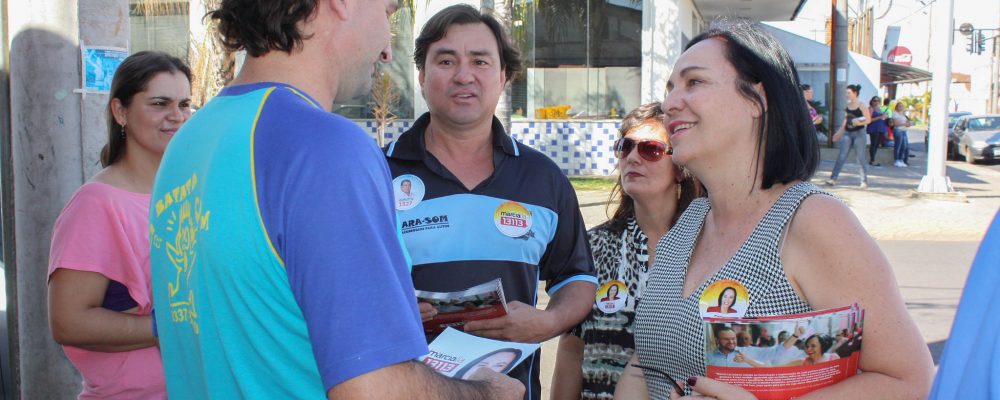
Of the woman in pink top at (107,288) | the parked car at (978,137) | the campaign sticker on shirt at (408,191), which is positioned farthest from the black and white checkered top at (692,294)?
the parked car at (978,137)

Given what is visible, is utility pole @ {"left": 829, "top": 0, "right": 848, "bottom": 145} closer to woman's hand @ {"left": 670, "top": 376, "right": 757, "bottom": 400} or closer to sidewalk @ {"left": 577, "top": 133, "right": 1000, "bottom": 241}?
sidewalk @ {"left": 577, "top": 133, "right": 1000, "bottom": 241}

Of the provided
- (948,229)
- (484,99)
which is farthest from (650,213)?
(948,229)

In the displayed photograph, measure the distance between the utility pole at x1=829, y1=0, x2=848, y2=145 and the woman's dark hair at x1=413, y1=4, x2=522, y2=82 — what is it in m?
23.8

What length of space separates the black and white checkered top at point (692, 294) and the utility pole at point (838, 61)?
24.6 meters

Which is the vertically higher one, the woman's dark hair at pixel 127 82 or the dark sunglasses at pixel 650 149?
the woman's dark hair at pixel 127 82

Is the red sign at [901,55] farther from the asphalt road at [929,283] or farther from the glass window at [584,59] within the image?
the asphalt road at [929,283]

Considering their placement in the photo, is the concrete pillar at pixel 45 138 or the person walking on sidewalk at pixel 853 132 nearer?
the concrete pillar at pixel 45 138

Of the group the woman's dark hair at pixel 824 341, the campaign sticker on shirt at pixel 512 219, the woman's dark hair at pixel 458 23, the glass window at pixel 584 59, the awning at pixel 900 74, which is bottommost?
the woman's dark hair at pixel 824 341

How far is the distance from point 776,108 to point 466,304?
109cm

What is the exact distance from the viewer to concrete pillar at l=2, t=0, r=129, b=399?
343 cm

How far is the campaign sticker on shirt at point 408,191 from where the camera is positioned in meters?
3.12

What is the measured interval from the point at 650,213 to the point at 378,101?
1532 centimetres

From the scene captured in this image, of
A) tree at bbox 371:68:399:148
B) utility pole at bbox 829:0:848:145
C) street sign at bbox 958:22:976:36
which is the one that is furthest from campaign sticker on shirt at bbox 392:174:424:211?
street sign at bbox 958:22:976:36

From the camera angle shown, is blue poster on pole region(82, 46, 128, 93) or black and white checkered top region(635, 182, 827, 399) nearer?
black and white checkered top region(635, 182, 827, 399)
